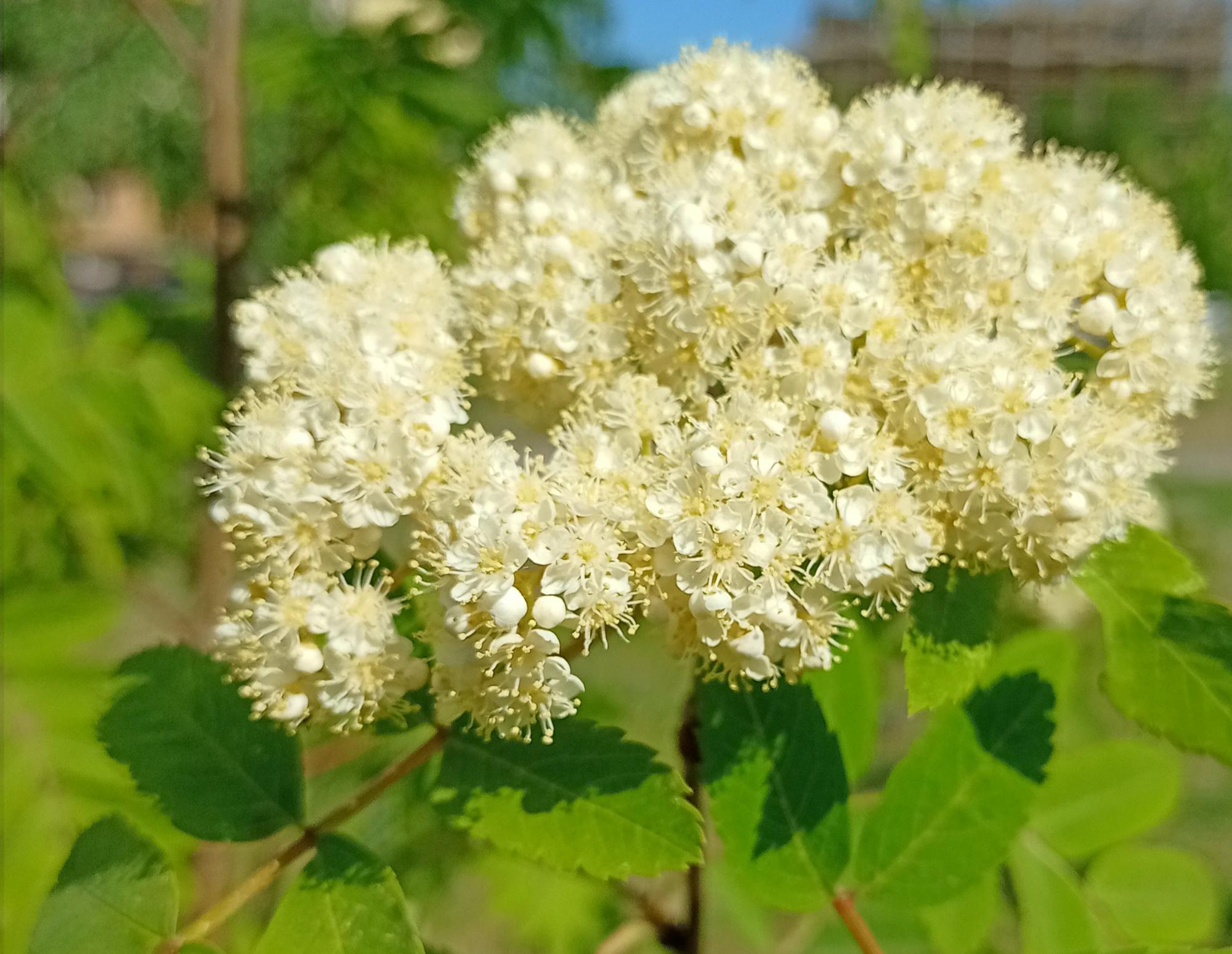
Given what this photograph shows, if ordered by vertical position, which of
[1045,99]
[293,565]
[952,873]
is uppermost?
[1045,99]

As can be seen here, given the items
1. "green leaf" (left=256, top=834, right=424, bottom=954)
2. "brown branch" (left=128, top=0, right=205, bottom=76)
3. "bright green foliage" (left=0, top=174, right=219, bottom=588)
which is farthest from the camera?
"brown branch" (left=128, top=0, right=205, bottom=76)

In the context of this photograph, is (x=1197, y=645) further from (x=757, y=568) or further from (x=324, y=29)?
(x=324, y=29)

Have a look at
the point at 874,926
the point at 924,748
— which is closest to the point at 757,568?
the point at 924,748

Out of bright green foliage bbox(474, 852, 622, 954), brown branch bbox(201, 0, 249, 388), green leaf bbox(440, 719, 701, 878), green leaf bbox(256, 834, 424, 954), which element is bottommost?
bright green foliage bbox(474, 852, 622, 954)

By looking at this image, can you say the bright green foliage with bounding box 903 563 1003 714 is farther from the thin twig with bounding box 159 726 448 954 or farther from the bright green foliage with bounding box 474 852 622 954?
the bright green foliage with bounding box 474 852 622 954

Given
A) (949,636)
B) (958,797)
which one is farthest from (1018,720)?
(949,636)

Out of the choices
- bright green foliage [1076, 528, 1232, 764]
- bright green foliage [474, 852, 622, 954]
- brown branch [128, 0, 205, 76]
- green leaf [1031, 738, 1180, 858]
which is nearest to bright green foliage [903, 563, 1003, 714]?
bright green foliage [1076, 528, 1232, 764]
